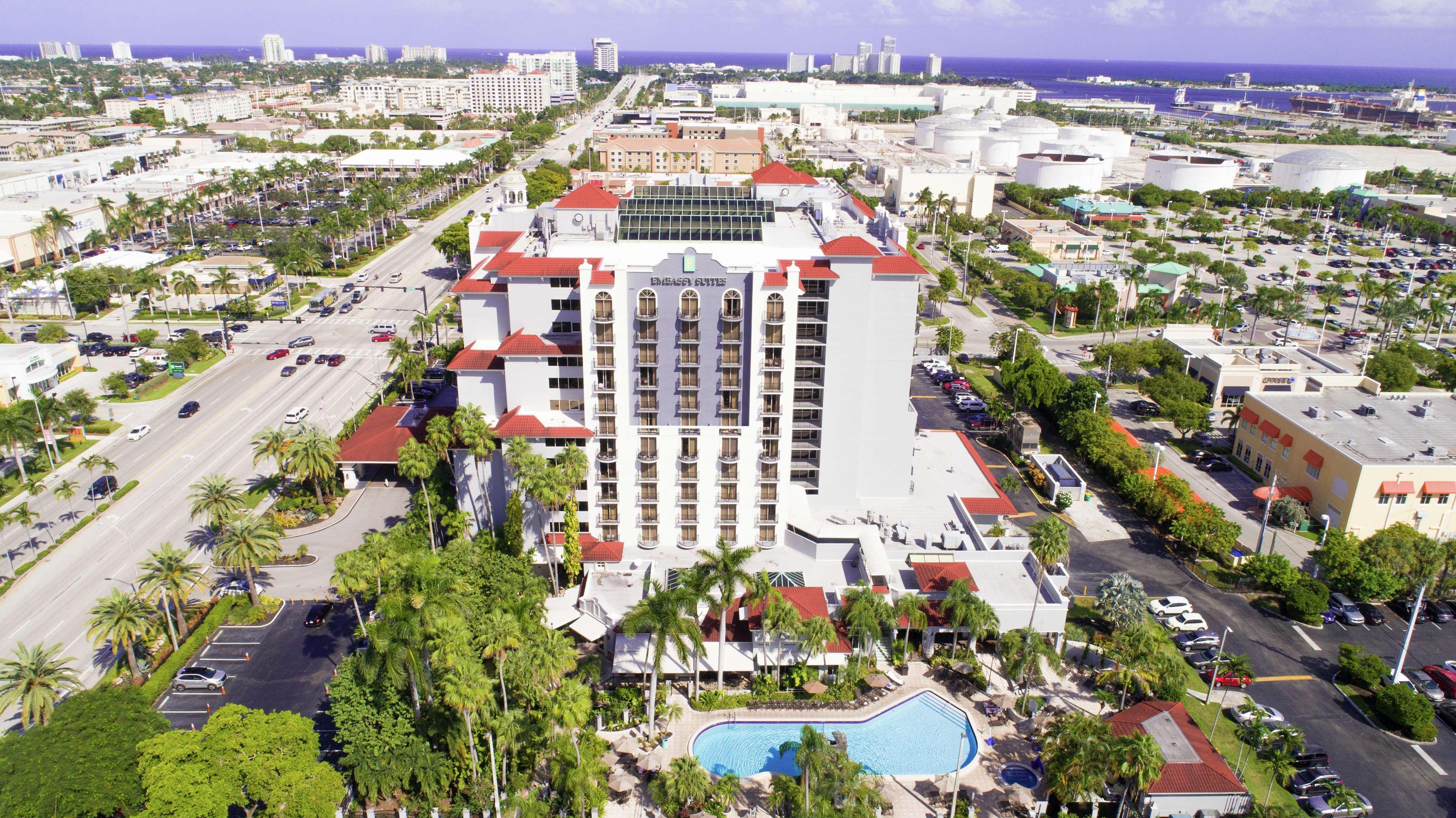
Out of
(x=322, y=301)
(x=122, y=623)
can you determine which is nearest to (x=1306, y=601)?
(x=122, y=623)

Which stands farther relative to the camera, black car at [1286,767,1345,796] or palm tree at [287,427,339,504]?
palm tree at [287,427,339,504]

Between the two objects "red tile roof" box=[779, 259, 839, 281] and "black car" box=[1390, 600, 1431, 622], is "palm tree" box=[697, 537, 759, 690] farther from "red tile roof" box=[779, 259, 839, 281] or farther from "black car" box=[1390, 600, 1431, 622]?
"black car" box=[1390, 600, 1431, 622]

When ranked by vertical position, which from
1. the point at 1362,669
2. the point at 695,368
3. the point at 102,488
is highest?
the point at 695,368

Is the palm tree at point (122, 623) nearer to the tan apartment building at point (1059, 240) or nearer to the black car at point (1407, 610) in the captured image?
the black car at point (1407, 610)

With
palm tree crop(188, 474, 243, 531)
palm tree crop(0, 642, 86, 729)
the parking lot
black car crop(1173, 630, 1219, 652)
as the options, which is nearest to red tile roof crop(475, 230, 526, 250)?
palm tree crop(188, 474, 243, 531)

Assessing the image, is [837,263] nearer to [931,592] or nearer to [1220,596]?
[931,592]

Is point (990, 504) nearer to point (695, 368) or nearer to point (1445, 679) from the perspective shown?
point (695, 368)

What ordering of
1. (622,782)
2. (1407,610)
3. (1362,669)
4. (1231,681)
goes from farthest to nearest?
(1407,610) → (1231,681) → (1362,669) → (622,782)
